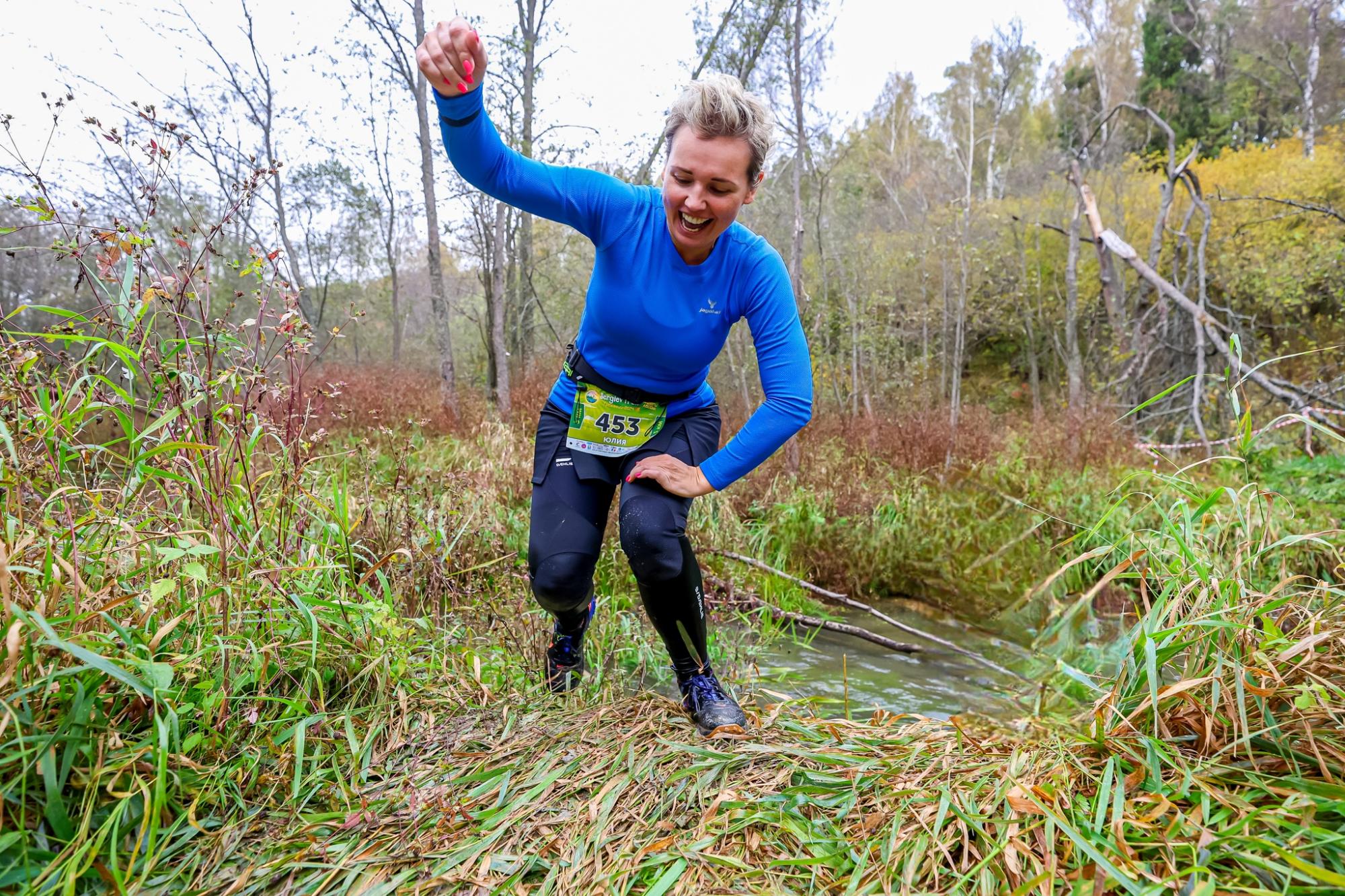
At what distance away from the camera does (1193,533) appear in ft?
5.66

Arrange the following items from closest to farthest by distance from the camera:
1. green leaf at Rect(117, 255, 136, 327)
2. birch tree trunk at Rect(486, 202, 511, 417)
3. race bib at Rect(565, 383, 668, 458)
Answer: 1. green leaf at Rect(117, 255, 136, 327)
2. race bib at Rect(565, 383, 668, 458)
3. birch tree trunk at Rect(486, 202, 511, 417)

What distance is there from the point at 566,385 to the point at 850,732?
1.44 m

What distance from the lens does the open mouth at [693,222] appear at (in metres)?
1.95

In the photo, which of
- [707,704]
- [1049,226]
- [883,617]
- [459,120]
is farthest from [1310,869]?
[1049,226]

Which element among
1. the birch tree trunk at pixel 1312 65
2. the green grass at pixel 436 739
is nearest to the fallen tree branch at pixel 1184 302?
the green grass at pixel 436 739

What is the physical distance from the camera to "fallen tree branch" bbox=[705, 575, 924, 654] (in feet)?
12.0

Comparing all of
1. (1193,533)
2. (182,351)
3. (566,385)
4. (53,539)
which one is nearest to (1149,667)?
(1193,533)

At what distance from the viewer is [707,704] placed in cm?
203

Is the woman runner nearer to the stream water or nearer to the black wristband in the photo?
the black wristband

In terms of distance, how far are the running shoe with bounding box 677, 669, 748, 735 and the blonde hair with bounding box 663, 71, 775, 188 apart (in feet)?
5.10

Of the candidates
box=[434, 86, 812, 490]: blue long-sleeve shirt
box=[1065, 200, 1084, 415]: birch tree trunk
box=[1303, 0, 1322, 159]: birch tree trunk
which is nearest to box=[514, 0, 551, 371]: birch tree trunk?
box=[434, 86, 812, 490]: blue long-sleeve shirt

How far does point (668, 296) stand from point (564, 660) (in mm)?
1274

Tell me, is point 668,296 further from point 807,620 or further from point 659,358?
point 807,620

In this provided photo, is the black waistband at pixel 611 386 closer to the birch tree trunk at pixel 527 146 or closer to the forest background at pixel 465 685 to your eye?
the forest background at pixel 465 685
